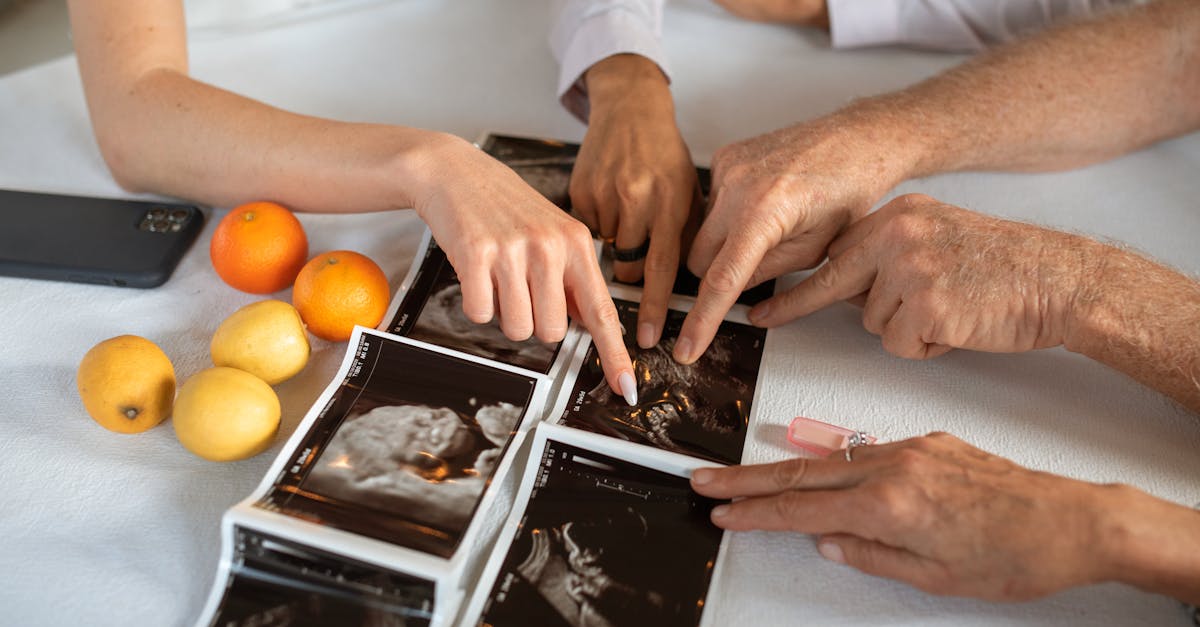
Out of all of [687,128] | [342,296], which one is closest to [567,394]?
[342,296]

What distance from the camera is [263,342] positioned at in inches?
37.8

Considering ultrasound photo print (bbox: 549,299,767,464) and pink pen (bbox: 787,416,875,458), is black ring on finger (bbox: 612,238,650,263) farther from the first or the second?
pink pen (bbox: 787,416,875,458)

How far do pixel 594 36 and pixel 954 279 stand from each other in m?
0.75

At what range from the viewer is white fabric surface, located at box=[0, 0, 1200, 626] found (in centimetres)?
82

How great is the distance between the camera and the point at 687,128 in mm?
1458

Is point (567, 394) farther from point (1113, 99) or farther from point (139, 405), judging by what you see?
point (1113, 99)

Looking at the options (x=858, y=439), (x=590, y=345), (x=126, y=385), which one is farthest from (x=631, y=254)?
(x=126, y=385)

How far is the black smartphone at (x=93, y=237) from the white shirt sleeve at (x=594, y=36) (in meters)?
0.64

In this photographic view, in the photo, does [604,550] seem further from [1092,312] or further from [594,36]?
[594,36]

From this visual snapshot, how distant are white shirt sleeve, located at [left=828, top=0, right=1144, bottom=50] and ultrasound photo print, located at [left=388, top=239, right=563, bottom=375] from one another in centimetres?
96

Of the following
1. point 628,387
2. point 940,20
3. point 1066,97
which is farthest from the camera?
point 940,20

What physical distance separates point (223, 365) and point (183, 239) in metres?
0.29

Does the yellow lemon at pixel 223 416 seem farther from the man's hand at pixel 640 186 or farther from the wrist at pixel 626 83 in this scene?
the wrist at pixel 626 83

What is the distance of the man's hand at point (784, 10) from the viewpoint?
1.62 meters
